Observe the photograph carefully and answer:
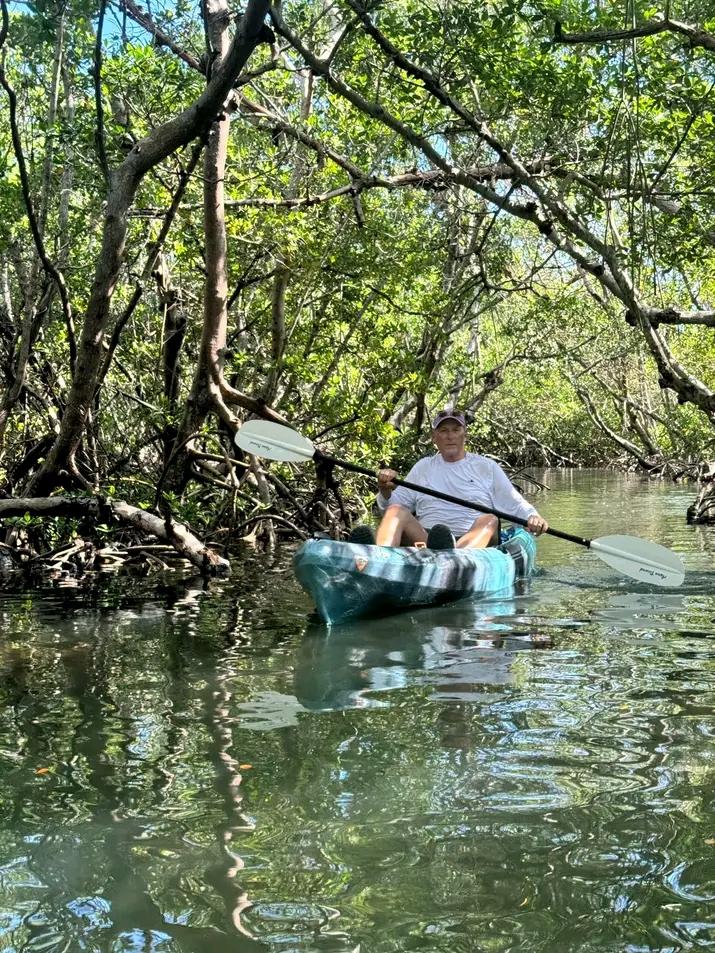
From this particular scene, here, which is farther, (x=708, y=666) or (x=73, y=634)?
(x=73, y=634)

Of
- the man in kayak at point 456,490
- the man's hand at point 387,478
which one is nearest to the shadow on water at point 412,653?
the man in kayak at point 456,490

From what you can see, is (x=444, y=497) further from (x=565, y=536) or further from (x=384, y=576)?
(x=384, y=576)

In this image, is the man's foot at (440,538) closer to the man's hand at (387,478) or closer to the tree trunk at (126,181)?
the man's hand at (387,478)

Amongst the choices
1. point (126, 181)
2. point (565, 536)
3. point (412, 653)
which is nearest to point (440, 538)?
point (565, 536)

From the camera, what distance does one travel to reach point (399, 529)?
23.0 feet

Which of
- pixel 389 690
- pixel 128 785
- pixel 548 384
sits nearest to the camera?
pixel 128 785

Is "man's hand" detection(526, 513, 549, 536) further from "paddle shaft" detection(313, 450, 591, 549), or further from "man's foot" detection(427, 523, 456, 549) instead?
"man's foot" detection(427, 523, 456, 549)

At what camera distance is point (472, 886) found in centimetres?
244

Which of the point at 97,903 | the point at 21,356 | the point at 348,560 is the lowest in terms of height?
the point at 97,903

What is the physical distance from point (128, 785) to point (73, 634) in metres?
2.89

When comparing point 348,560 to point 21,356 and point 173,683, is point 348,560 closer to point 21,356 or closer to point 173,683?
point 173,683

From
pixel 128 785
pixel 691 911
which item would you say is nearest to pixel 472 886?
pixel 691 911

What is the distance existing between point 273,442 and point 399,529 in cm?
115

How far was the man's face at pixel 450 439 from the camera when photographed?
766 centimetres
